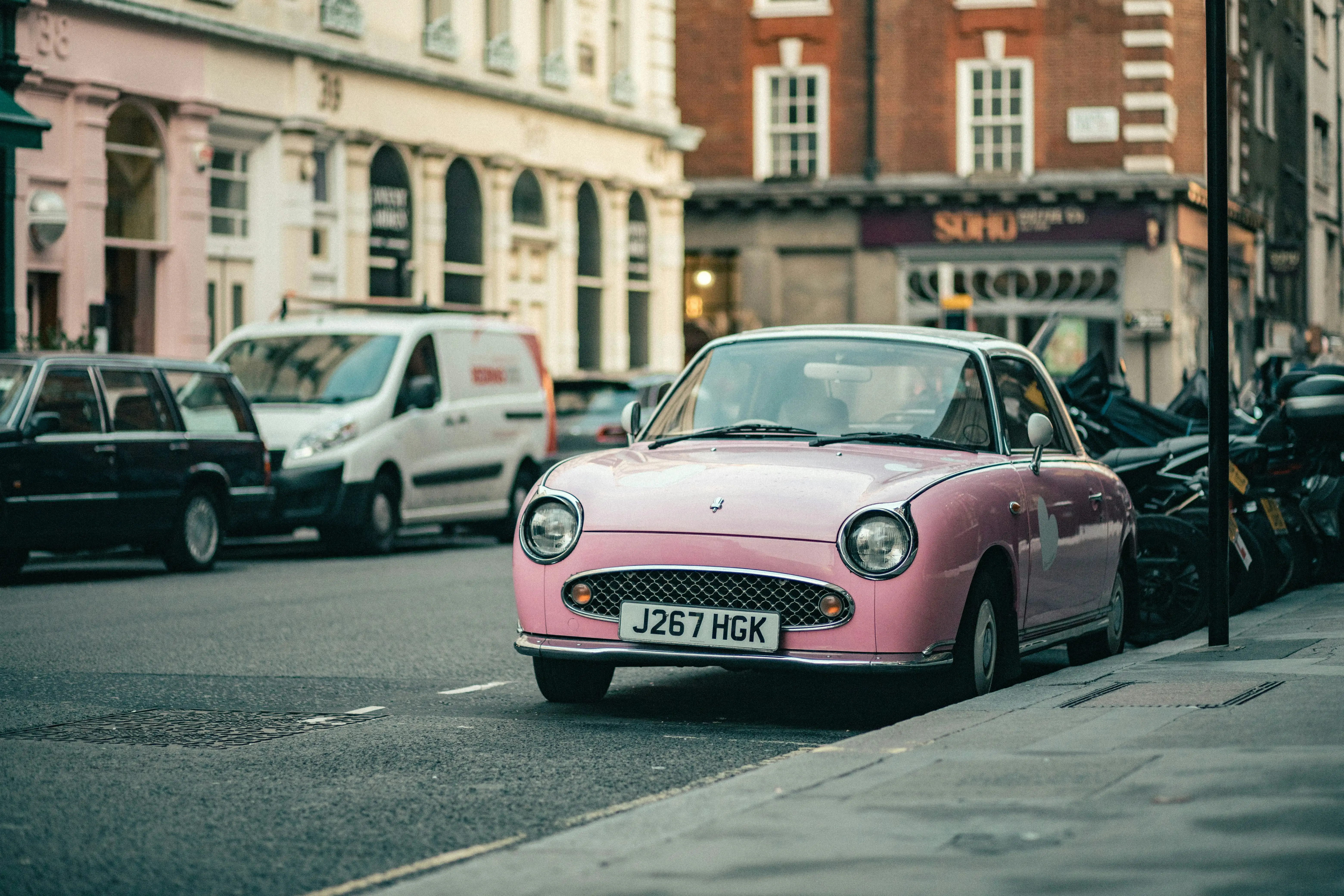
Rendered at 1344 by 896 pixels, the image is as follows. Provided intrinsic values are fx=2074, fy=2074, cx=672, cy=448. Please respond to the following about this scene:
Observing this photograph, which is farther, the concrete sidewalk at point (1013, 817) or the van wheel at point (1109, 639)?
the van wheel at point (1109, 639)

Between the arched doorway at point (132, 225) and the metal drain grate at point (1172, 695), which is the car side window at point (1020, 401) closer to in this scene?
the metal drain grate at point (1172, 695)

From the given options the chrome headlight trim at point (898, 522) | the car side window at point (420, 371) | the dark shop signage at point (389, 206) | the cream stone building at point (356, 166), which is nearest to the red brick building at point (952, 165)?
the cream stone building at point (356, 166)

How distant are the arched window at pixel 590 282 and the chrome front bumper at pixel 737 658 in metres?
29.2

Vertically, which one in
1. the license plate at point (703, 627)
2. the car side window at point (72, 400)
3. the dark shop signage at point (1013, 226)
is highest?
the dark shop signage at point (1013, 226)

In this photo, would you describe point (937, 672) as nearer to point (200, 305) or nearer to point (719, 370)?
point (719, 370)

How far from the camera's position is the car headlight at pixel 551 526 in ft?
25.8

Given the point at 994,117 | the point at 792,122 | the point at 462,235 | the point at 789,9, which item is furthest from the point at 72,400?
the point at 789,9

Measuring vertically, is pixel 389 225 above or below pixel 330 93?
below

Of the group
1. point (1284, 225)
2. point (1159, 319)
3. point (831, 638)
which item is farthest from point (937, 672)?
point (1284, 225)

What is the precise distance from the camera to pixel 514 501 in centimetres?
2045

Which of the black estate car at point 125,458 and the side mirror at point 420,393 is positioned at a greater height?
the side mirror at point 420,393

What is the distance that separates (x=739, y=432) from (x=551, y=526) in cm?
108

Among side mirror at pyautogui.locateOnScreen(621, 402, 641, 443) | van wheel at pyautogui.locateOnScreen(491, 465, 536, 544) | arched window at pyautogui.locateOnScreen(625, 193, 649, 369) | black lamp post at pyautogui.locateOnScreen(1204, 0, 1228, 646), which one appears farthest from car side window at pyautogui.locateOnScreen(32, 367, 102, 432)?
arched window at pyautogui.locateOnScreen(625, 193, 649, 369)

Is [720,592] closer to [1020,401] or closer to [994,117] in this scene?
[1020,401]
